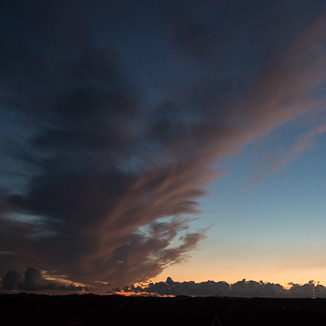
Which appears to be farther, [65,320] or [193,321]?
[193,321]

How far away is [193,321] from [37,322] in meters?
77.5

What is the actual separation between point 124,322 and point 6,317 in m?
59.0

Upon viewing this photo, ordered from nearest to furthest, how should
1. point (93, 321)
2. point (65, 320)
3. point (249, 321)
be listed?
point (65, 320) < point (93, 321) < point (249, 321)

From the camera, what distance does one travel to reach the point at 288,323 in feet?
527

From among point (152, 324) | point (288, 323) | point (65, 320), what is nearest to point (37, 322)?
point (65, 320)

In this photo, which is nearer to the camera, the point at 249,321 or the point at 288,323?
the point at 288,323

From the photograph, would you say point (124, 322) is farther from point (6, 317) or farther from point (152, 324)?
point (6, 317)

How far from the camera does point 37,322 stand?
152m

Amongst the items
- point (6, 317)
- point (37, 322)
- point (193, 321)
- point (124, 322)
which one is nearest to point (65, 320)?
point (37, 322)

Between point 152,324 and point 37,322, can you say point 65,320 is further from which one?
point 152,324

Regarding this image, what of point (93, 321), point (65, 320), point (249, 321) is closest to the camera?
point (65, 320)

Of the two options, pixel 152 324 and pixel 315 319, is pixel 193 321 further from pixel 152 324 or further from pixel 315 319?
pixel 315 319

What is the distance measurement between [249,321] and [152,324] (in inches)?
2085

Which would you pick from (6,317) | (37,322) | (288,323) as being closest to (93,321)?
(37,322)
